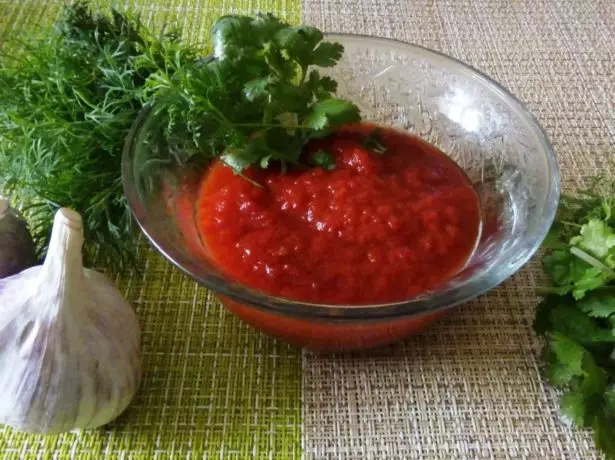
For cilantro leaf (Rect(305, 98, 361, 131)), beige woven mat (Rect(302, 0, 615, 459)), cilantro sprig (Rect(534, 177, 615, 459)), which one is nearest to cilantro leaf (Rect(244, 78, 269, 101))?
cilantro leaf (Rect(305, 98, 361, 131))

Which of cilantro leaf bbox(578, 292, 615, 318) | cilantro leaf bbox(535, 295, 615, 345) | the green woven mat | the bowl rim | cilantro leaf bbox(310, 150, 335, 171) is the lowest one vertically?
the green woven mat

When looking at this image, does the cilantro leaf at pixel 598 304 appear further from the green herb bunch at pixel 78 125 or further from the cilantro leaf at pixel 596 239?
the green herb bunch at pixel 78 125

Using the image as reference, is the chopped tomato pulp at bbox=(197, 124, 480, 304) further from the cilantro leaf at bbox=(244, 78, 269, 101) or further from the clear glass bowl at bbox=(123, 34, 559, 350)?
the cilantro leaf at bbox=(244, 78, 269, 101)

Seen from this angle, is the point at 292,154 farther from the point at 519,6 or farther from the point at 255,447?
the point at 519,6

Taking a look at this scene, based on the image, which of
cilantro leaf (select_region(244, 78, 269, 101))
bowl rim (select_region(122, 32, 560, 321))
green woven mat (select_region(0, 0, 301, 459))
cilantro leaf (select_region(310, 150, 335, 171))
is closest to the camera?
bowl rim (select_region(122, 32, 560, 321))

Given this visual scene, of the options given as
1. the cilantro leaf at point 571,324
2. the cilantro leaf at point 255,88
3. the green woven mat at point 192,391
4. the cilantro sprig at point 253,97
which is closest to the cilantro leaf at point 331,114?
the cilantro sprig at point 253,97
